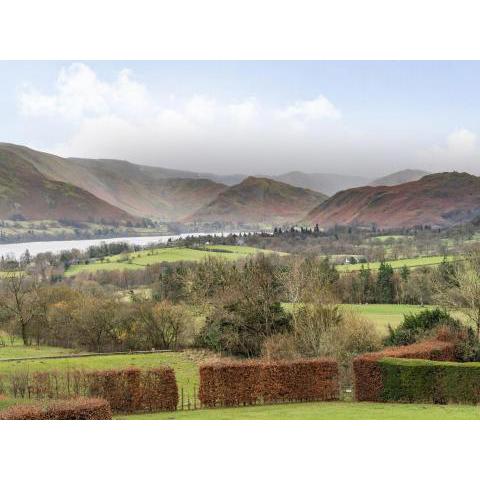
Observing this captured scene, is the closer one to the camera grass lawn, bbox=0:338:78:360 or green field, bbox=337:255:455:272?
green field, bbox=337:255:455:272

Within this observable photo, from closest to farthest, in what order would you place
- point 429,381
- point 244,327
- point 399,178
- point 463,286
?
point 429,381, point 399,178, point 463,286, point 244,327

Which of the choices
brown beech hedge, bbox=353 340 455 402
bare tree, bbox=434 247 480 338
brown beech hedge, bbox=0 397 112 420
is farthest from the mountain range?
brown beech hedge, bbox=0 397 112 420

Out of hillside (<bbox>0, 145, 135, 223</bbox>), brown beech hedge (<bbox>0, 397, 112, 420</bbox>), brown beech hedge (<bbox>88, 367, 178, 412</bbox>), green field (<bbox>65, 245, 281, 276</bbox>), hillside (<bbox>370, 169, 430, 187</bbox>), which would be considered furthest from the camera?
green field (<bbox>65, 245, 281, 276</bbox>)

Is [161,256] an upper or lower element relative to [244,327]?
upper

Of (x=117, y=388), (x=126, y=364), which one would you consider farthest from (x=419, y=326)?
(x=117, y=388)

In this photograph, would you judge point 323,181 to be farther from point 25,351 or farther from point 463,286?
point 25,351

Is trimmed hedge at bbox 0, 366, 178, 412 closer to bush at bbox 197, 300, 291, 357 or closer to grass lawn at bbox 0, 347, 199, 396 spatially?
grass lawn at bbox 0, 347, 199, 396

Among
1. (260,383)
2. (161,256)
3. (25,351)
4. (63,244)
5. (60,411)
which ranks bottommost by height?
(25,351)
